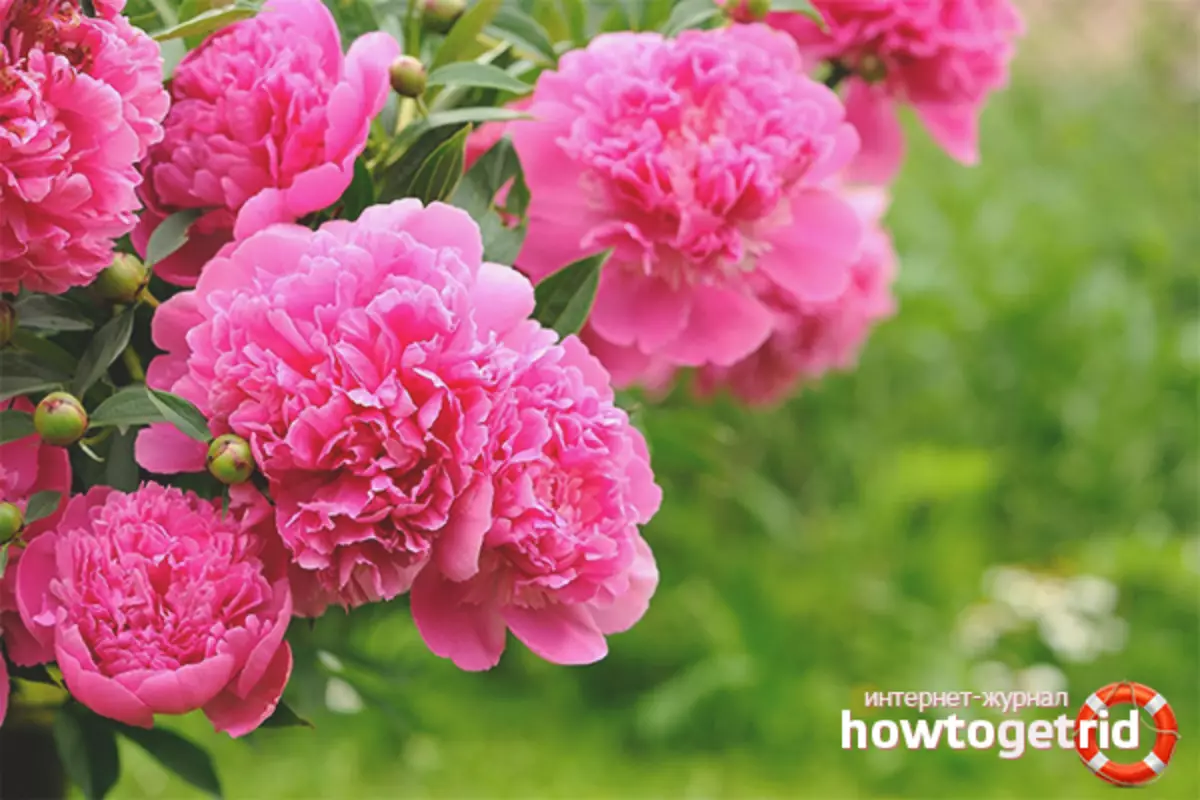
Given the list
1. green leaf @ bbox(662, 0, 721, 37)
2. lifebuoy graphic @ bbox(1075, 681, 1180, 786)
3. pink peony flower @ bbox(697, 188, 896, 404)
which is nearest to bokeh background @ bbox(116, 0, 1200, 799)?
pink peony flower @ bbox(697, 188, 896, 404)

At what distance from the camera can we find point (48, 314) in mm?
430

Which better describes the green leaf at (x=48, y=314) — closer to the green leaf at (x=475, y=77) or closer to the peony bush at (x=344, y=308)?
the peony bush at (x=344, y=308)

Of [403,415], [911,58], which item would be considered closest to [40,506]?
[403,415]

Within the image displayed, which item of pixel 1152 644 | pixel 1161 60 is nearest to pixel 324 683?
pixel 1152 644

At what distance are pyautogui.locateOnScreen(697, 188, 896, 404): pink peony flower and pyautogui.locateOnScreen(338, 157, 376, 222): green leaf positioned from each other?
0.27 m

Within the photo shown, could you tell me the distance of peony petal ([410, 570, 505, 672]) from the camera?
16.3 inches

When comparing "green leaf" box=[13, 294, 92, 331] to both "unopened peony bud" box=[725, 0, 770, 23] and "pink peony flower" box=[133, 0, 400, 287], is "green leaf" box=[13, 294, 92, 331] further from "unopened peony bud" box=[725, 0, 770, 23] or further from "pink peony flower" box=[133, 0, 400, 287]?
"unopened peony bud" box=[725, 0, 770, 23]

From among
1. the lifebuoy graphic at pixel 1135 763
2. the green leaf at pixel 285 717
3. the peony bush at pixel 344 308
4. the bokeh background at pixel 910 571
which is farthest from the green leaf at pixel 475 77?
the bokeh background at pixel 910 571

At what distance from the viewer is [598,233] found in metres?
0.47

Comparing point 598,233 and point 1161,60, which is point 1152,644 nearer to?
point 1161,60

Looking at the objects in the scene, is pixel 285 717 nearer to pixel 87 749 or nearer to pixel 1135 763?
pixel 87 749

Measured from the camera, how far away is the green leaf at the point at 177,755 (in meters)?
0.51

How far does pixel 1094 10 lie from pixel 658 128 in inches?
89.9

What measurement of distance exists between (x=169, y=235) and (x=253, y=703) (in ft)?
0.48
